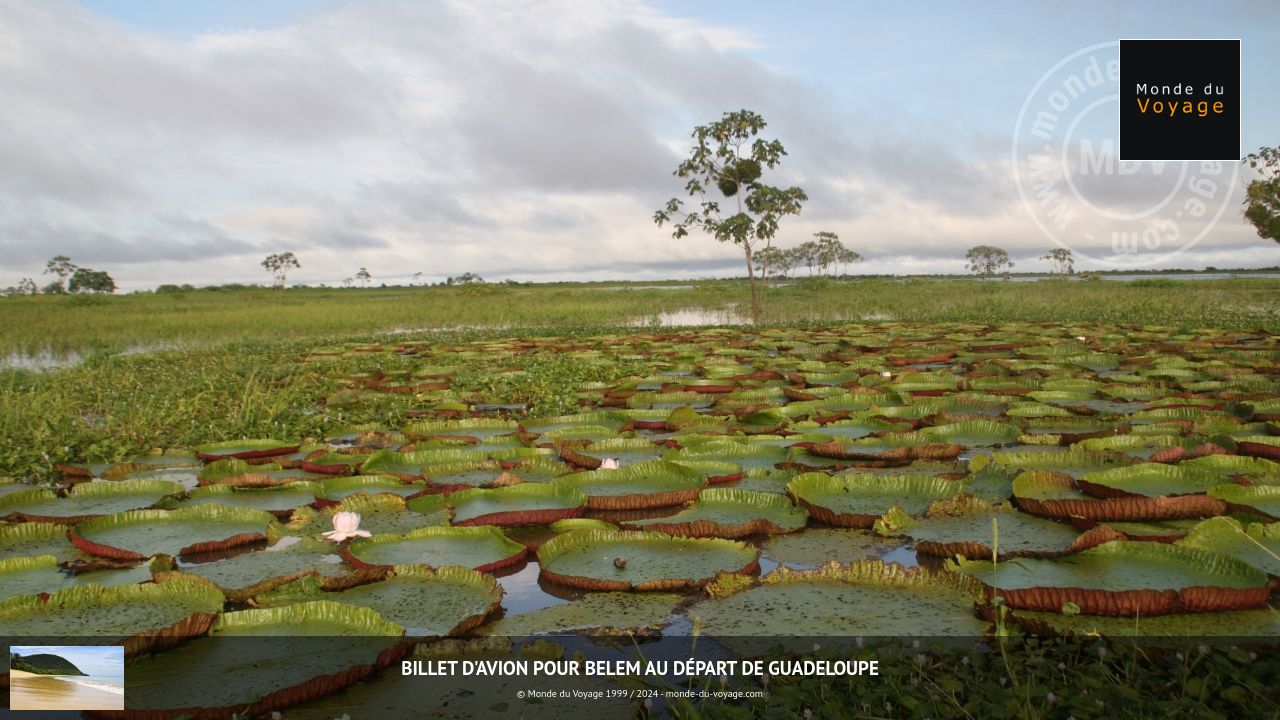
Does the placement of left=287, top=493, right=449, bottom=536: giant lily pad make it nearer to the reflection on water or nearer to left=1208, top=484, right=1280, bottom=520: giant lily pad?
left=1208, top=484, right=1280, bottom=520: giant lily pad

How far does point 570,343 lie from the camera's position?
12.7m

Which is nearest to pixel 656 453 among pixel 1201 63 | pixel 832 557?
pixel 832 557

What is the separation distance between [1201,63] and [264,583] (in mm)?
13872

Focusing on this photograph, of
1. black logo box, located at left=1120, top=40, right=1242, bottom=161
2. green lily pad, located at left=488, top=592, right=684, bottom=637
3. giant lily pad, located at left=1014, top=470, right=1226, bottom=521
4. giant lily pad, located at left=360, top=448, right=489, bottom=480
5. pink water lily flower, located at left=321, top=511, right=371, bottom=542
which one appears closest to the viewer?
green lily pad, located at left=488, top=592, right=684, bottom=637

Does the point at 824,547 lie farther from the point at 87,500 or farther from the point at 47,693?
the point at 87,500

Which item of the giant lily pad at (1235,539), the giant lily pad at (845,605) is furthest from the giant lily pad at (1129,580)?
the giant lily pad at (1235,539)

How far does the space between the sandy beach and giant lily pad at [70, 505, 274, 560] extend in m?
0.97

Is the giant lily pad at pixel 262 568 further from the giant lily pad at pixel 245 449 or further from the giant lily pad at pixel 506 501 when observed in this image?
the giant lily pad at pixel 245 449

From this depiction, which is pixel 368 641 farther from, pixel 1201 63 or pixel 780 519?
pixel 1201 63

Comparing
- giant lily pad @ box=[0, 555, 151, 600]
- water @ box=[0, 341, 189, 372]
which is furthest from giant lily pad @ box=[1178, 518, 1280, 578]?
water @ box=[0, 341, 189, 372]

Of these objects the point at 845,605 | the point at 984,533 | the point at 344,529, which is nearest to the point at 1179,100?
the point at 984,533

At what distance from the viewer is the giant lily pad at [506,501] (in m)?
3.66

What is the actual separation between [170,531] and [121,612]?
40.3 inches

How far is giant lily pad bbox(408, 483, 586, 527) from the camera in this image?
144 inches
